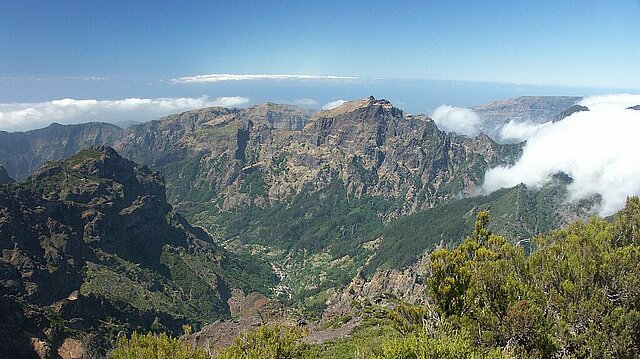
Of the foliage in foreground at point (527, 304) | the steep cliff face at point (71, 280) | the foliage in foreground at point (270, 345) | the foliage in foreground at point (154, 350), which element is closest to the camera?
the foliage in foreground at point (527, 304)

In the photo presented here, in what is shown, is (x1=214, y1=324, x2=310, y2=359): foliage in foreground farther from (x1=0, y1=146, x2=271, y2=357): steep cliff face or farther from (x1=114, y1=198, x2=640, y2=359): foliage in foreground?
(x1=0, y1=146, x2=271, y2=357): steep cliff face

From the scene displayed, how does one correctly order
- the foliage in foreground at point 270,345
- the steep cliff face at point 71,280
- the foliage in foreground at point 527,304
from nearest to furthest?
1. the foliage in foreground at point 527,304
2. the foliage in foreground at point 270,345
3. the steep cliff face at point 71,280

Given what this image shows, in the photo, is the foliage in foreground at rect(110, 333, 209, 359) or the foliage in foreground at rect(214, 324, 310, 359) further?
the foliage in foreground at rect(214, 324, 310, 359)

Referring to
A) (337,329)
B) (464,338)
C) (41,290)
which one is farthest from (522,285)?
(41,290)

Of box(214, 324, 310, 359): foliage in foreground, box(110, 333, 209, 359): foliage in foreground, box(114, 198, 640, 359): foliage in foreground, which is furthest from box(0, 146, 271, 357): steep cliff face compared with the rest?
box(114, 198, 640, 359): foliage in foreground

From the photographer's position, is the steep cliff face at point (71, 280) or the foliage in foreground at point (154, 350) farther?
the steep cliff face at point (71, 280)

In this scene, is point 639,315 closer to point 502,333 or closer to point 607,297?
point 607,297

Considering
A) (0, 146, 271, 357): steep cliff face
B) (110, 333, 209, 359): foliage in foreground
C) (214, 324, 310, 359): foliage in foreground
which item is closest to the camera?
(110, 333, 209, 359): foliage in foreground

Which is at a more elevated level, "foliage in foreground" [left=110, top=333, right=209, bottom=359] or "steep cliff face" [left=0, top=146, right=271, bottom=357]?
"foliage in foreground" [left=110, top=333, right=209, bottom=359]

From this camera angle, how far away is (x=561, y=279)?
2989 centimetres

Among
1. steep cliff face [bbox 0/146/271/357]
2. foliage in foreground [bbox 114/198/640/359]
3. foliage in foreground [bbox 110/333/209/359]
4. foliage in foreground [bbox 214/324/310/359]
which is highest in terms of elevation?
foliage in foreground [bbox 114/198/640/359]

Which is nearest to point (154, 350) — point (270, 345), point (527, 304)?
point (270, 345)

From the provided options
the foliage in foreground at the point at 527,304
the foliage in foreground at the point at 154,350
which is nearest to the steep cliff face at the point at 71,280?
the foliage in foreground at the point at 154,350

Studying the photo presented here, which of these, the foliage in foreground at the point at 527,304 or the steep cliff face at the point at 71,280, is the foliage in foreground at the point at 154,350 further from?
the steep cliff face at the point at 71,280
